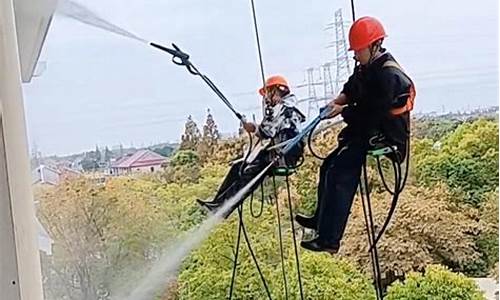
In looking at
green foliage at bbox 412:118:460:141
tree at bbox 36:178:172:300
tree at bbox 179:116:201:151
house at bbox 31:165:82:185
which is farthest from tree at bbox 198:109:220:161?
green foliage at bbox 412:118:460:141

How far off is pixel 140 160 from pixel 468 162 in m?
0.57

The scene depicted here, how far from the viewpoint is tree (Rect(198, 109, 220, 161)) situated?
122 centimetres

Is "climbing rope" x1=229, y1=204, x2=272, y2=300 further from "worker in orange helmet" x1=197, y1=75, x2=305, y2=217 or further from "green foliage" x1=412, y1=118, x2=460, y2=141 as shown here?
"green foliage" x1=412, y1=118, x2=460, y2=141

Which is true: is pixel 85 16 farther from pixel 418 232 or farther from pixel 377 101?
pixel 418 232

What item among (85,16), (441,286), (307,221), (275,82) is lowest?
(441,286)

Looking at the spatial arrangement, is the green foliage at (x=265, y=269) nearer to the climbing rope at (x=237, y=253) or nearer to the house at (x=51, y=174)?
the climbing rope at (x=237, y=253)

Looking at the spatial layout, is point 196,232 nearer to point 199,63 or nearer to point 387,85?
point 199,63

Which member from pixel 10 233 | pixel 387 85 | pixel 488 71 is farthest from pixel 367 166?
pixel 10 233

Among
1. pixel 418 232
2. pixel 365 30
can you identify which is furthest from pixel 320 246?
pixel 365 30

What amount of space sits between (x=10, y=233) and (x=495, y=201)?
0.84m

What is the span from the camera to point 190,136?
1.23 metres

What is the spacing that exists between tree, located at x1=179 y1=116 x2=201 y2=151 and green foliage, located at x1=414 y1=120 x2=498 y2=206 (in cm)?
38

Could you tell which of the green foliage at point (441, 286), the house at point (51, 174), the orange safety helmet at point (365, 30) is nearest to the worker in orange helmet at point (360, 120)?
the orange safety helmet at point (365, 30)

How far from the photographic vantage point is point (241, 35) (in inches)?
48.3
